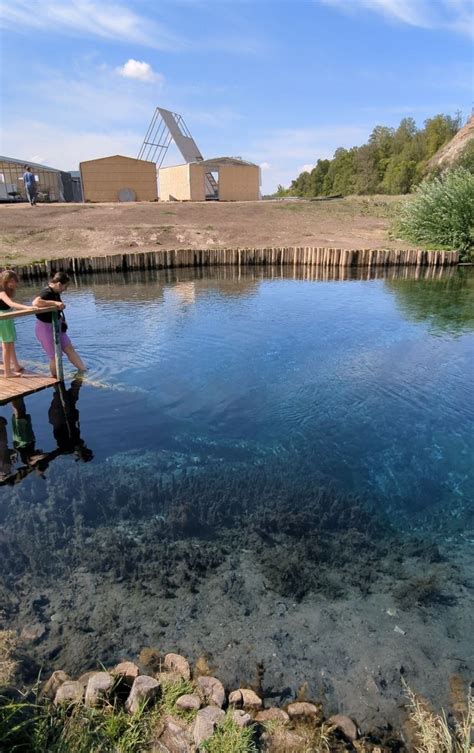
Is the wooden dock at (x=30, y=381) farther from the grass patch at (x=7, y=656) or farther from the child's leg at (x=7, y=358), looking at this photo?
the grass patch at (x=7, y=656)

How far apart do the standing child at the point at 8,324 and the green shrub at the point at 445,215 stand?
26.0m

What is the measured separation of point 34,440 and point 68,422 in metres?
0.82

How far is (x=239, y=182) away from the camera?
54625mm

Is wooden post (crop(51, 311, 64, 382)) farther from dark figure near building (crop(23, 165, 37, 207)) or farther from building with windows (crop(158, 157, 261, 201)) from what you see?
building with windows (crop(158, 157, 261, 201))

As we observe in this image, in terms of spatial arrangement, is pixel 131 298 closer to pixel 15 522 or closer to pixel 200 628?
pixel 15 522

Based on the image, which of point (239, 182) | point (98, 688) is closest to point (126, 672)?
point (98, 688)

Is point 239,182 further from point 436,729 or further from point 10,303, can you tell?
point 436,729

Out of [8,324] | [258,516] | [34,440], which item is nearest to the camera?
[258,516]

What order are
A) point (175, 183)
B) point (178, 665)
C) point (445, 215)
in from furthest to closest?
1. point (175, 183)
2. point (445, 215)
3. point (178, 665)

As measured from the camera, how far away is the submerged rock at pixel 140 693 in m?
4.15

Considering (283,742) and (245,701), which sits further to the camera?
(245,701)

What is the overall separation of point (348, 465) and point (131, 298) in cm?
1447

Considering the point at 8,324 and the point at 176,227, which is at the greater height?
the point at 176,227

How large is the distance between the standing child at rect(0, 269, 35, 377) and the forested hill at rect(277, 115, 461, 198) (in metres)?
74.3
